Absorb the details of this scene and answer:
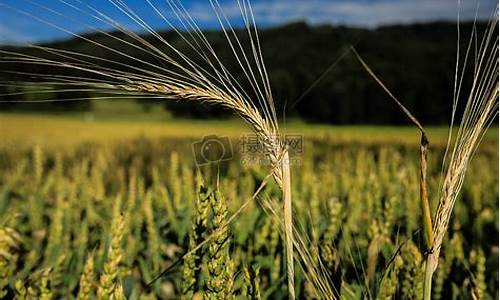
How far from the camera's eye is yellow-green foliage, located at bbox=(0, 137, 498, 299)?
0.53 m

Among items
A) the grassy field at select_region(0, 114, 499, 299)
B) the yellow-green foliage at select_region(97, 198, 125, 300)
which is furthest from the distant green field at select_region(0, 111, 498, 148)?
the yellow-green foliage at select_region(97, 198, 125, 300)

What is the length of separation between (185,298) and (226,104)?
0.54 feet

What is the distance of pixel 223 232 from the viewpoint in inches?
19.9

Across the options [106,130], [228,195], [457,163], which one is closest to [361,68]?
[106,130]

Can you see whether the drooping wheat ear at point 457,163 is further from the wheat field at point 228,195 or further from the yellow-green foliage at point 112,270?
the yellow-green foliage at point 112,270

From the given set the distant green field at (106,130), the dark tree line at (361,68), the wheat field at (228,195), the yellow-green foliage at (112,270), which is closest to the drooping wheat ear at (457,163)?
the wheat field at (228,195)

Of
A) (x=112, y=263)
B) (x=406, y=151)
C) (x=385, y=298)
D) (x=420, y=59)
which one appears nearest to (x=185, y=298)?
(x=112, y=263)

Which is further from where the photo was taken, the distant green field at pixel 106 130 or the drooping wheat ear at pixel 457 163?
the distant green field at pixel 106 130

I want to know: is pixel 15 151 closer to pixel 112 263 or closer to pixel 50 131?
pixel 50 131

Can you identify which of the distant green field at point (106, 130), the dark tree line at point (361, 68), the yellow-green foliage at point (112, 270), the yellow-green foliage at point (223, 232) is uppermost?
the dark tree line at point (361, 68)

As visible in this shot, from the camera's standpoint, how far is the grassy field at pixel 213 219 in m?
0.55

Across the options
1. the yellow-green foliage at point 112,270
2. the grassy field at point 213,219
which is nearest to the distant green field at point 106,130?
the grassy field at point 213,219

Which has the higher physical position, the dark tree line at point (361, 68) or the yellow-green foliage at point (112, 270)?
the dark tree line at point (361, 68)

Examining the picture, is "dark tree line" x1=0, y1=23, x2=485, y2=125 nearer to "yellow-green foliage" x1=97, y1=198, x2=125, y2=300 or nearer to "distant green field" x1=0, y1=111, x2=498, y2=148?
"distant green field" x1=0, y1=111, x2=498, y2=148
